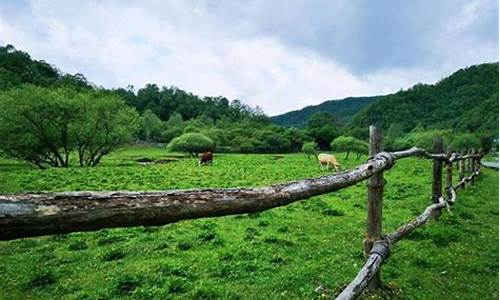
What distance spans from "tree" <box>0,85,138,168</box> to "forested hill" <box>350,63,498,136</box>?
256 ft

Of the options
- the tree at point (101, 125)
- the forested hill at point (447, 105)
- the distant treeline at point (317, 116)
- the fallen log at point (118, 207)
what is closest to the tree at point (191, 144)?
the distant treeline at point (317, 116)

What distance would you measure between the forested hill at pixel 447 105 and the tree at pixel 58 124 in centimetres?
7809

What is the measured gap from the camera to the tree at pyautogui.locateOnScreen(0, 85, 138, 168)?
32.1 meters

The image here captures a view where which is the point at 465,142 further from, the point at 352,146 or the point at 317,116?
the point at 317,116

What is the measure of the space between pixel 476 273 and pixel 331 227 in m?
3.30

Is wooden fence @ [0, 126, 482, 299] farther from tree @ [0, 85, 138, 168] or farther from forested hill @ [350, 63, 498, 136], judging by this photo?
forested hill @ [350, 63, 498, 136]

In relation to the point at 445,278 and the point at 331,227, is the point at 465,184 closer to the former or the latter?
the point at 331,227

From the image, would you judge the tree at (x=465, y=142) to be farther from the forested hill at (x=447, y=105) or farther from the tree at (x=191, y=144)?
the tree at (x=191, y=144)

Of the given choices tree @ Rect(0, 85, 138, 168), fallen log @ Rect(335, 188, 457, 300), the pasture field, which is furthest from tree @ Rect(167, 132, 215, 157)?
fallen log @ Rect(335, 188, 457, 300)

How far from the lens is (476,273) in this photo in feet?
19.2

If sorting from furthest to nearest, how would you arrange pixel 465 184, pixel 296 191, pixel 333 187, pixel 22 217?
pixel 465 184 < pixel 333 187 < pixel 296 191 < pixel 22 217

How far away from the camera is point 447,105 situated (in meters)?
122

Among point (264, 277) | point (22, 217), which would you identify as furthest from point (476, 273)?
point (22, 217)

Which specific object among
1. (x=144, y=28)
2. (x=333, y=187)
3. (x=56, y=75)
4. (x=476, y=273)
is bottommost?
(x=476, y=273)
